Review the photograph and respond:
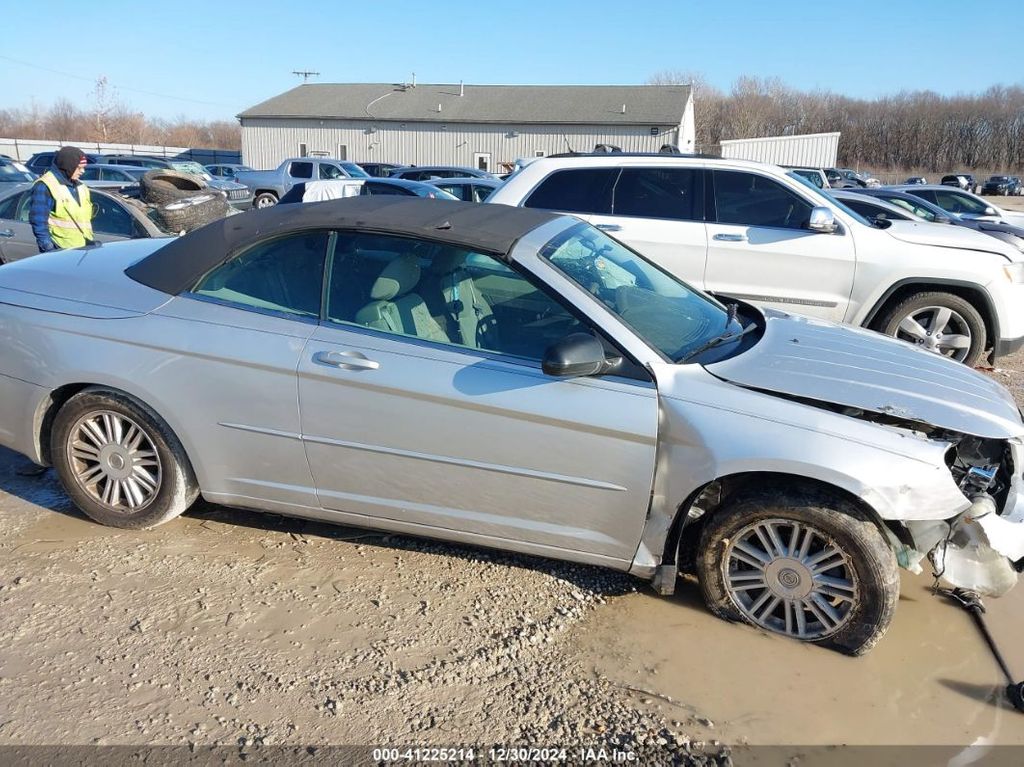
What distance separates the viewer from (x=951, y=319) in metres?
6.50

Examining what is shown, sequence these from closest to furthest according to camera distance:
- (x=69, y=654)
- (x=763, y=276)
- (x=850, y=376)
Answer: (x=69, y=654) < (x=850, y=376) < (x=763, y=276)

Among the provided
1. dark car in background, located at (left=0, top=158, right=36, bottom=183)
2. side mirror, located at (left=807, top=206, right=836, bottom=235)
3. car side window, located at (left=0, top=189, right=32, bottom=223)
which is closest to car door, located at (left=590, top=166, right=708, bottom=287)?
side mirror, located at (left=807, top=206, right=836, bottom=235)

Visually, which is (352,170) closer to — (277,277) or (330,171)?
(330,171)

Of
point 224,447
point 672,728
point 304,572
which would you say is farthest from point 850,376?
point 224,447

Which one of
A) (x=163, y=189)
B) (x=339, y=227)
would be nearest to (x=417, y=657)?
(x=339, y=227)

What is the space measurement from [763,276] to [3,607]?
564 cm

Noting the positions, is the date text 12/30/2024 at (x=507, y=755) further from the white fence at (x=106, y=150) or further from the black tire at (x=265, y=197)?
the white fence at (x=106, y=150)

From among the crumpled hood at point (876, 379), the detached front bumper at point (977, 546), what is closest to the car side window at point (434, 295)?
the crumpled hood at point (876, 379)

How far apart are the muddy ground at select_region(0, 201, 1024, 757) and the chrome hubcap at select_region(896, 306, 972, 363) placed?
342 centimetres

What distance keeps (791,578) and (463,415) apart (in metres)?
1.46

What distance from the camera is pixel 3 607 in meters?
3.22

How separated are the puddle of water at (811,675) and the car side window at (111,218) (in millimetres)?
7185

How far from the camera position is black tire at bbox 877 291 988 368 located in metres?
6.39

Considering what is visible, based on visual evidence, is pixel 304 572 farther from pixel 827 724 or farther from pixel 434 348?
pixel 827 724
